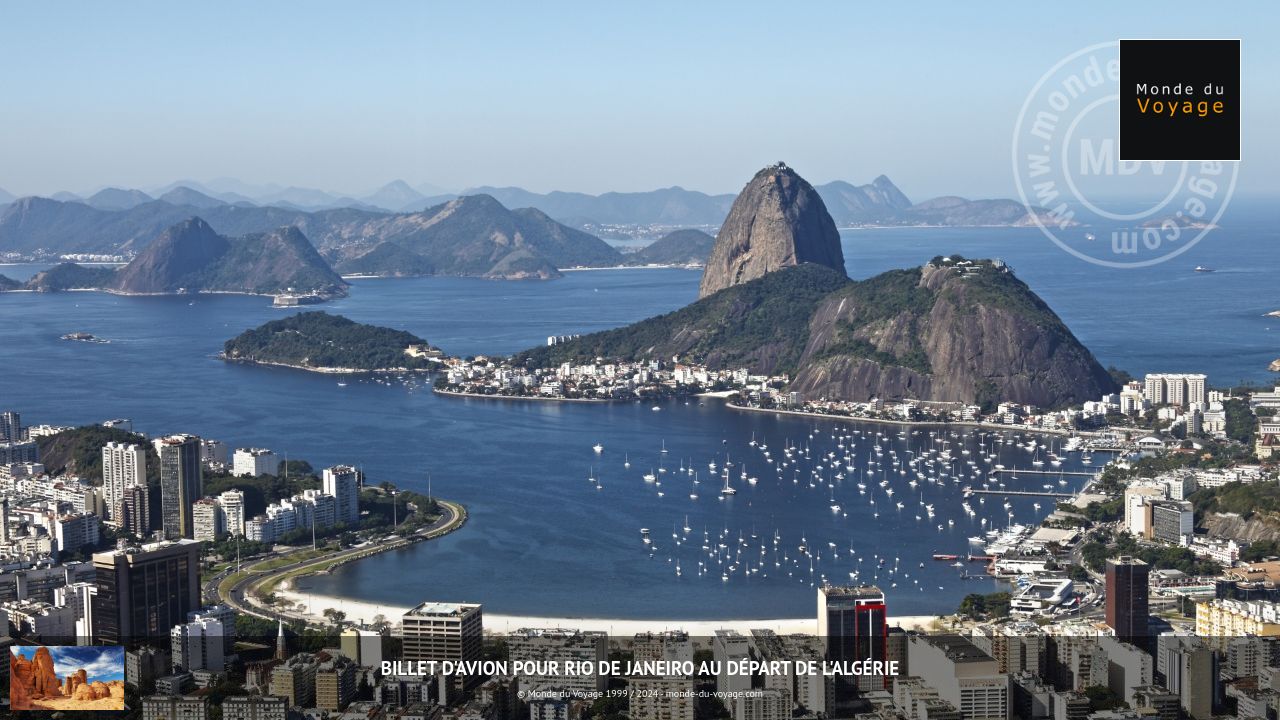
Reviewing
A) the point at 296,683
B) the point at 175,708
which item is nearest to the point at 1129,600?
the point at 296,683

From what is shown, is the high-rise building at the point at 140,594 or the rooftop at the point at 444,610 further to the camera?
the high-rise building at the point at 140,594

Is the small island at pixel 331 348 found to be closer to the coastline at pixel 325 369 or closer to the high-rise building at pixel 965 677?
the coastline at pixel 325 369

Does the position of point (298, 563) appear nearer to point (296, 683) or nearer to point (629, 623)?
point (629, 623)

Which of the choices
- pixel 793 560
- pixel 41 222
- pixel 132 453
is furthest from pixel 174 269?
pixel 793 560

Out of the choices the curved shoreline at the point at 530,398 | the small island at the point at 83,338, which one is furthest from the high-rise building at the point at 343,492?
the small island at the point at 83,338

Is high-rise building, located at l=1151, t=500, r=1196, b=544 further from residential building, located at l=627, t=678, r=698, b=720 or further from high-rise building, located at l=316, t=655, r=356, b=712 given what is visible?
high-rise building, located at l=316, t=655, r=356, b=712

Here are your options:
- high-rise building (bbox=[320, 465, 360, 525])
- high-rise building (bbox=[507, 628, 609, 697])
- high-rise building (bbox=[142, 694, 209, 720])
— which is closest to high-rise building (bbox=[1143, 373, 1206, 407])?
high-rise building (bbox=[320, 465, 360, 525])
